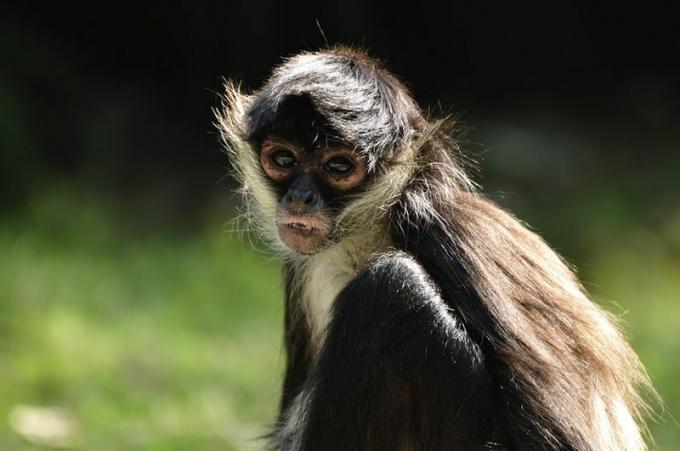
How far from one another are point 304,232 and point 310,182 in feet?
1.07

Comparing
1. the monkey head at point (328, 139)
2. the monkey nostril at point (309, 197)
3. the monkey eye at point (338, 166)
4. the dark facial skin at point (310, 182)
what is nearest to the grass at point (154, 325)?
the dark facial skin at point (310, 182)

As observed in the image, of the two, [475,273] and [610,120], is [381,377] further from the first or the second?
[610,120]

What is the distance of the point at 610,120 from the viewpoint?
1647cm

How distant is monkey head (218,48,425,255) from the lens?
691 centimetres

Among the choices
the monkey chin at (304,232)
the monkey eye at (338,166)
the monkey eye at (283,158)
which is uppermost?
the monkey eye at (283,158)

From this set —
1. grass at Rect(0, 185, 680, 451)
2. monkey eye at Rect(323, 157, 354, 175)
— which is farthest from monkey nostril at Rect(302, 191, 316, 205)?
grass at Rect(0, 185, 680, 451)

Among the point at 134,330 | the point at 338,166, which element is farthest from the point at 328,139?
the point at 134,330

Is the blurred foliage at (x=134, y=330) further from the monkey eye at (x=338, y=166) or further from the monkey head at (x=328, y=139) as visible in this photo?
the monkey eye at (x=338, y=166)

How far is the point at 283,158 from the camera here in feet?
23.7

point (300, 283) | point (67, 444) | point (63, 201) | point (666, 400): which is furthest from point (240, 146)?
point (63, 201)

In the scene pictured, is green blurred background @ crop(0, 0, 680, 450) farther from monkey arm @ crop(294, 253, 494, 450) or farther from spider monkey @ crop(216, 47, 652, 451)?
monkey arm @ crop(294, 253, 494, 450)

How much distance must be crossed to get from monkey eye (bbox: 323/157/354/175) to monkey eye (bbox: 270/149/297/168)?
0.21 metres

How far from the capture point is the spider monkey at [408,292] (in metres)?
6.43

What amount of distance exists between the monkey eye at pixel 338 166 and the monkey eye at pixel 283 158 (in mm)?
211
